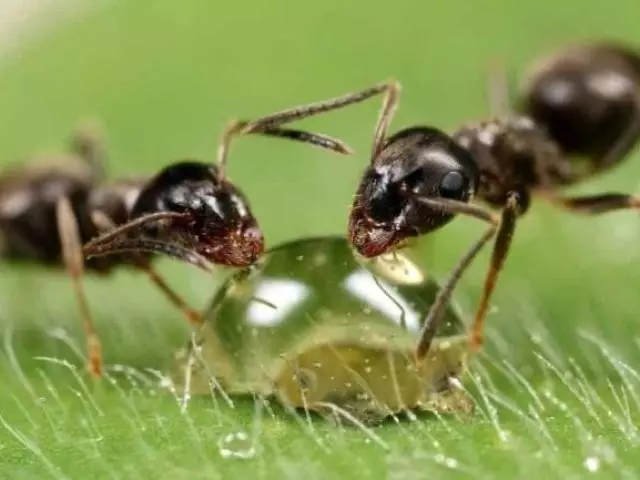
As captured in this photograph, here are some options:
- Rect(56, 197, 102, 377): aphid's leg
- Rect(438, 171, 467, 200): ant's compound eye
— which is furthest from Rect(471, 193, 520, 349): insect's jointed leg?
Rect(56, 197, 102, 377): aphid's leg

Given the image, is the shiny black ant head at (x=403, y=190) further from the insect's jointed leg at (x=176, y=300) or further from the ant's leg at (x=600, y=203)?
the ant's leg at (x=600, y=203)

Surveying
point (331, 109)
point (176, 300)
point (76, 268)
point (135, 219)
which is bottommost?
point (176, 300)

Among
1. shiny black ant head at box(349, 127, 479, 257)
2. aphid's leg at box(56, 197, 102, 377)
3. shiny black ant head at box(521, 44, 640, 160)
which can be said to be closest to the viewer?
shiny black ant head at box(349, 127, 479, 257)

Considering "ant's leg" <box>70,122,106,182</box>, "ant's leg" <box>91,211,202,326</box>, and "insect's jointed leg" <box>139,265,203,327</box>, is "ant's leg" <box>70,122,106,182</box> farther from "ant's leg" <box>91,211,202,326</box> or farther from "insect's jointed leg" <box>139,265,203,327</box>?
"insect's jointed leg" <box>139,265,203,327</box>

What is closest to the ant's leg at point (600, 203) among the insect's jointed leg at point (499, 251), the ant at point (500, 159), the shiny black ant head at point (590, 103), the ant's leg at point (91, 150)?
the ant at point (500, 159)

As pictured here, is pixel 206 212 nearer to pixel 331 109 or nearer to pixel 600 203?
pixel 331 109

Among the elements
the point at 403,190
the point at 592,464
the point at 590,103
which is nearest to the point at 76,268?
the point at 403,190

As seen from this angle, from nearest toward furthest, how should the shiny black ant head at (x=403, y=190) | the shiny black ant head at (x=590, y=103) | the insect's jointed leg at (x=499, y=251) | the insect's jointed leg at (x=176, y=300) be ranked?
1. the shiny black ant head at (x=403, y=190)
2. the insect's jointed leg at (x=499, y=251)
3. the insect's jointed leg at (x=176, y=300)
4. the shiny black ant head at (x=590, y=103)
